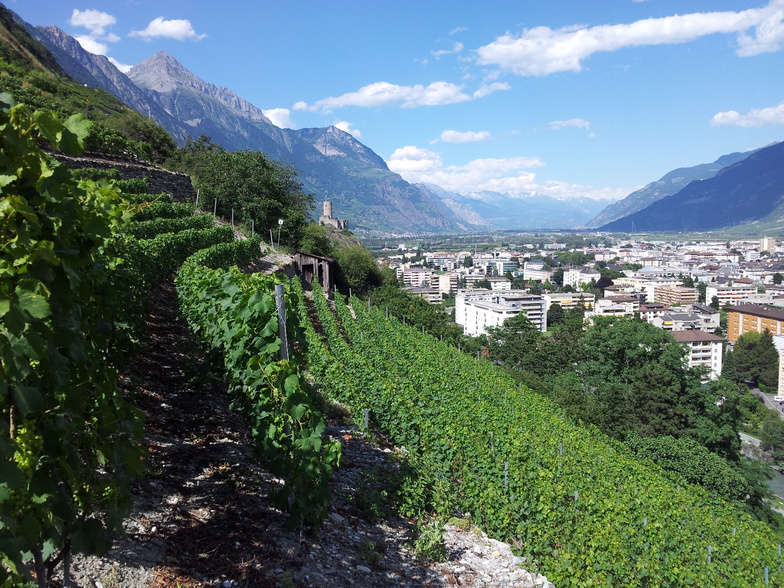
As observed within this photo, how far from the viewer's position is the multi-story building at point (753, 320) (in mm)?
78000

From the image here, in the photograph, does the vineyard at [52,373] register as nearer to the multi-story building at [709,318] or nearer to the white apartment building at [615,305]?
the white apartment building at [615,305]

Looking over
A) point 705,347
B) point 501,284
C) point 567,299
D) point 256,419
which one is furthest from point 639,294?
point 256,419

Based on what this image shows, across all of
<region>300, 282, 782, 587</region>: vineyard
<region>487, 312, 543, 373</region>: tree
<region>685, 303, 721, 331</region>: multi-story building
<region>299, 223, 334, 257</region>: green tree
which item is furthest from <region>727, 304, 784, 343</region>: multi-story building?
<region>300, 282, 782, 587</region>: vineyard

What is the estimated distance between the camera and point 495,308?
85.7 metres

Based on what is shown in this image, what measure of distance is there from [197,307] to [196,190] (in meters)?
23.2

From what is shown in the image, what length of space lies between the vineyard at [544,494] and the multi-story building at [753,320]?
258 ft

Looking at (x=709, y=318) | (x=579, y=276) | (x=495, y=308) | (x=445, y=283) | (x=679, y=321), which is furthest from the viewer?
(x=579, y=276)

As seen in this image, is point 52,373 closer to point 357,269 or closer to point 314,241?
point 314,241

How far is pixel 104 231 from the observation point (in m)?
2.53

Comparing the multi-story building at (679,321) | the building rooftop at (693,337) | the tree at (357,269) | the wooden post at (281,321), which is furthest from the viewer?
the multi-story building at (679,321)

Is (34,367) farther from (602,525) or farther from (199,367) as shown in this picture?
(602,525)

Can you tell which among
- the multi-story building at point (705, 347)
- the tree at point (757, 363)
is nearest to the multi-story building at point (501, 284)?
the tree at point (757, 363)

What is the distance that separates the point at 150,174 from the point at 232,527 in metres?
22.4

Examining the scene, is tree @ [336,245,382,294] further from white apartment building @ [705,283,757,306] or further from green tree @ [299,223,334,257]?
white apartment building @ [705,283,757,306]
